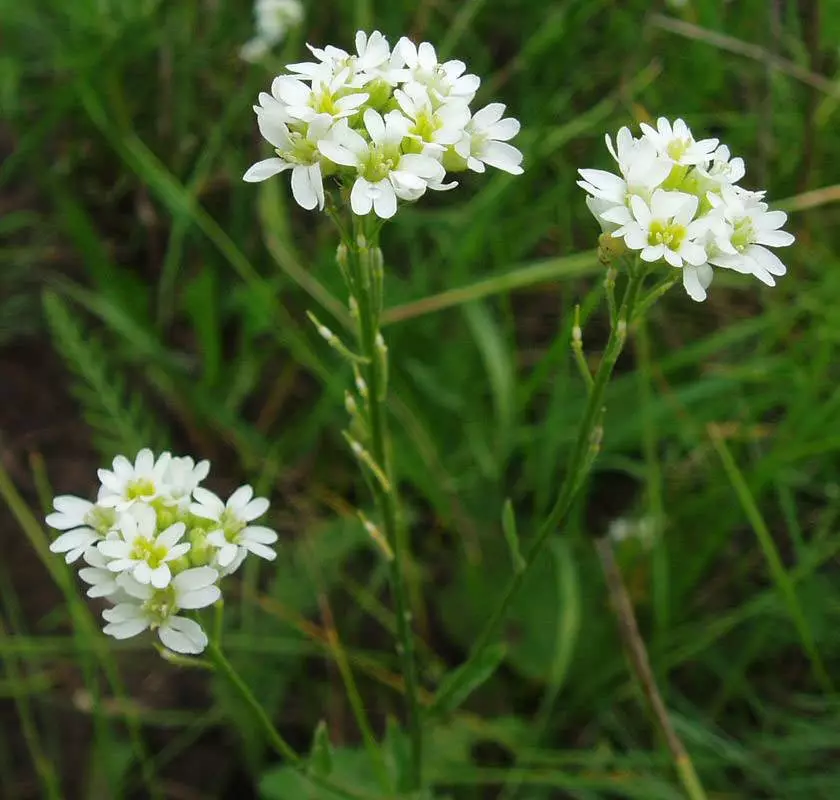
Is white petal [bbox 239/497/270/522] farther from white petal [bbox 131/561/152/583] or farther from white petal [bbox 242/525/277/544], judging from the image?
white petal [bbox 131/561/152/583]

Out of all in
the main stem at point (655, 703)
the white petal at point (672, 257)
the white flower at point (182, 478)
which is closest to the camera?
the white petal at point (672, 257)

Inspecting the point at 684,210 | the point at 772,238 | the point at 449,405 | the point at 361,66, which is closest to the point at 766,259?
the point at 772,238

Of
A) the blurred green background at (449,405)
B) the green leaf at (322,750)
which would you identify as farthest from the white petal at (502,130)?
the green leaf at (322,750)

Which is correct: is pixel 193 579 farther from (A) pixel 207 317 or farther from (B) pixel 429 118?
(A) pixel 207 317

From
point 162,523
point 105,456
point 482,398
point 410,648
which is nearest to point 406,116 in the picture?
point 162,523

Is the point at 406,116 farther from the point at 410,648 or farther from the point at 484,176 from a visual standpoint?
the point at 484,176

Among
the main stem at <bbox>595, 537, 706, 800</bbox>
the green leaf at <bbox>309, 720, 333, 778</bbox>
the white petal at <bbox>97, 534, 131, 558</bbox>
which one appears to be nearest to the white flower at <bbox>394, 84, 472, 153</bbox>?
the white petal at <bbox>97, 534, 131, 558</bbox>

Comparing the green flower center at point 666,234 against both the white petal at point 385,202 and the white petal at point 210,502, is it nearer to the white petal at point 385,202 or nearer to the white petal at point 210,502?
the white petal at point 385,202
